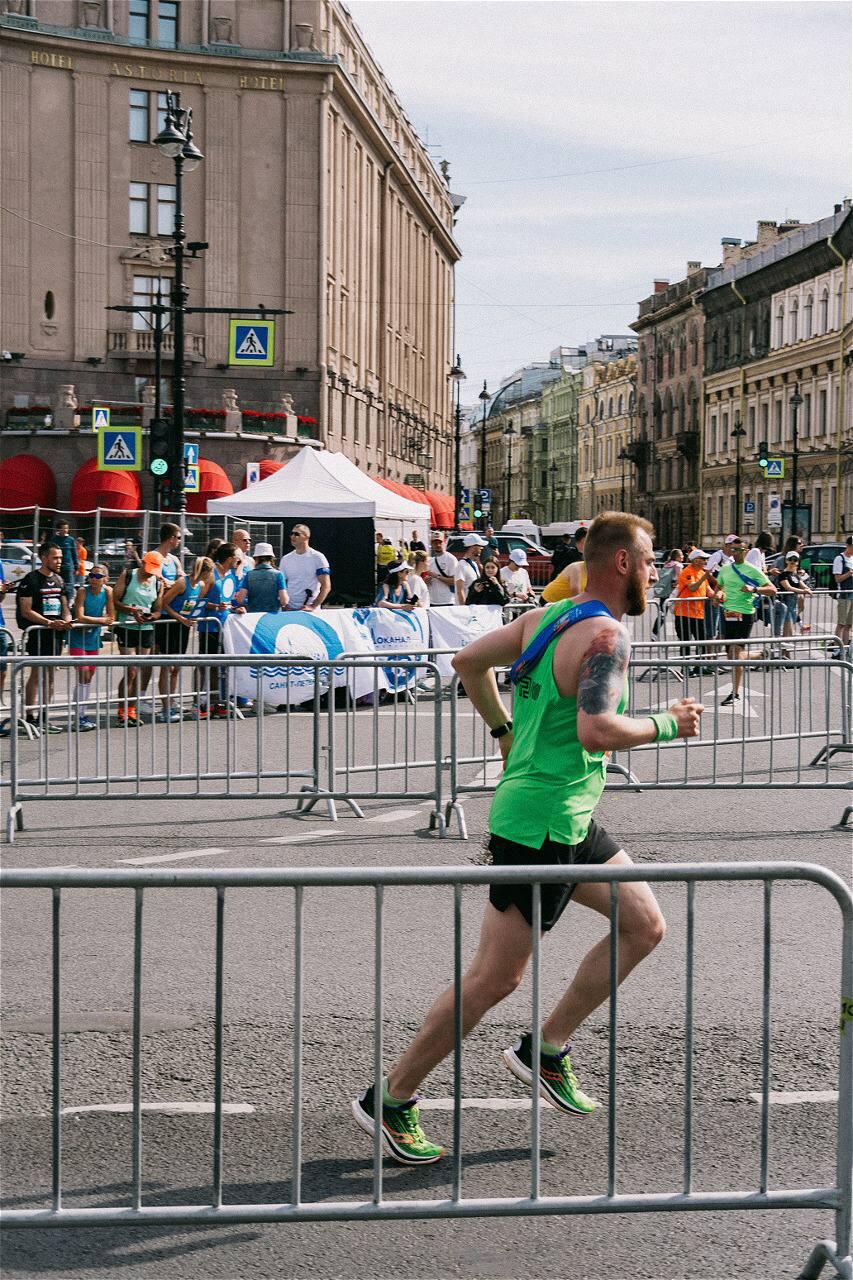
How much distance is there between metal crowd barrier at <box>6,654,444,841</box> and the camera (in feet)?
35.2

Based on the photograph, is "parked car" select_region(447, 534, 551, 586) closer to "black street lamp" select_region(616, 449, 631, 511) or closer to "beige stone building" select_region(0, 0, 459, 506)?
"beige stone building" select_region(0, 0, 459, 506)

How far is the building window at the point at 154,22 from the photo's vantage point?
5706 centimetres

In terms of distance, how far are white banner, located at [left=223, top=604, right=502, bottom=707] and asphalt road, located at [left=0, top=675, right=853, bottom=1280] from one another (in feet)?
14.1

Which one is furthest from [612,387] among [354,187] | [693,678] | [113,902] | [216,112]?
[113,902]

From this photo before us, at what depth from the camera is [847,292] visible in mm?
74062

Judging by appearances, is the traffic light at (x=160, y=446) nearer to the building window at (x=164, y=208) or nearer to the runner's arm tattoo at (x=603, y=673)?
the runner's arm tattoo at (x=603, y=673)

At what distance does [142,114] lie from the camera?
186 feet

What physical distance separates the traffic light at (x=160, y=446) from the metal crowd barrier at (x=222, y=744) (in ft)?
40.3

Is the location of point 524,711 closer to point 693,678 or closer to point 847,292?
point 693,678

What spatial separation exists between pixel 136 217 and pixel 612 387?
7362 cm

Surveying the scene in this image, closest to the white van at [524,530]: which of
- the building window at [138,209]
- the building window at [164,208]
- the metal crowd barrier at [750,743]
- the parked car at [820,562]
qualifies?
the parked car at [820,562]

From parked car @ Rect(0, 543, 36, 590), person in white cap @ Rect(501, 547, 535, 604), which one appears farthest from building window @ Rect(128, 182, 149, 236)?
person in white cap @ Rect(501, 547, 535, 604)

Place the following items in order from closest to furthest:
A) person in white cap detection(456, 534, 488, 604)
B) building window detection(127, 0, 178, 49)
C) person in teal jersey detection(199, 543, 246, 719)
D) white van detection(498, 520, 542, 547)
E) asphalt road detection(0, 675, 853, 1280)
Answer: asphalt road detection(0, 675, 853, 1280)
person in teal jersey detection(199, 543, 246, 719)
person in white cap detection(456, 534, 488, 604)
building window detection(127, 0, 178, 49)
white van detection(498, 520, 542, 547)

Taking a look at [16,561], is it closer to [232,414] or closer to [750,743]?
[232,414]
